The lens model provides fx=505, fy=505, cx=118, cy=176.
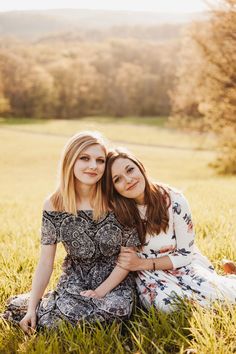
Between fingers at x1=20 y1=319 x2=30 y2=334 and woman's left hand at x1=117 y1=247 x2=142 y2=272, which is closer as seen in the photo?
fingers at x1=20 y1=319 x2=30 y2=334

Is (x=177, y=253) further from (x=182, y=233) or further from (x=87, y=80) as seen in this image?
(x=87, y=80)

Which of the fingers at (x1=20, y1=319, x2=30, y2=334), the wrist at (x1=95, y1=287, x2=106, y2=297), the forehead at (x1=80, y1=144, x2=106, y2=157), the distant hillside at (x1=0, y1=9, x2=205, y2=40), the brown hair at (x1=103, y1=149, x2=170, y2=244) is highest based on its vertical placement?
the distant hillside at (x1=0, y1=9, x2=205, y2=40)

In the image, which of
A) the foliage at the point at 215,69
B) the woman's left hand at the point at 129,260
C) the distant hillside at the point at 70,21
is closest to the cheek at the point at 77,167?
the woman's left hand at the point at 129,260

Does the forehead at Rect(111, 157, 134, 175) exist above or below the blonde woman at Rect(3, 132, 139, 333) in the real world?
above

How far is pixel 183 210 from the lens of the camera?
431 cm

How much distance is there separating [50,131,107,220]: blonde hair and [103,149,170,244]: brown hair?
0.27 ft

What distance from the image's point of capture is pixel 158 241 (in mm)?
4266

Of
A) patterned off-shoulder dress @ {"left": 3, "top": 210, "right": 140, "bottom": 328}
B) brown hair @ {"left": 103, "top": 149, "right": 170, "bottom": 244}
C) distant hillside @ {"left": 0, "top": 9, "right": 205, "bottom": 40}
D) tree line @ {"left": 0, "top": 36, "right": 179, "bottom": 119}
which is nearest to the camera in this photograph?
patterned off-shoulder dress @ {"left": 3, "top": 210, "right": 140, "bottom": 328}

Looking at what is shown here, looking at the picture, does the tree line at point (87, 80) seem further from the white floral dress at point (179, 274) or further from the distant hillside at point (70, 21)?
the white floral dress at point (179, 274)

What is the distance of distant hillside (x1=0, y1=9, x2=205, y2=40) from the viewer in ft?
359

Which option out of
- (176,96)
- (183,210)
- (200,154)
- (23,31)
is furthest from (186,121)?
(23,31)

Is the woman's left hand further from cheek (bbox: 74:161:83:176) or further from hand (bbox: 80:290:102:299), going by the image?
cheek (bbox: 74:161:83:176)

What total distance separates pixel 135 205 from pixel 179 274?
2.23 ft

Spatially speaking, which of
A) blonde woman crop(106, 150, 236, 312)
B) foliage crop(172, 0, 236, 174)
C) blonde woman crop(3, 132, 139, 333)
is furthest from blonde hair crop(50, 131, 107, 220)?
foliage crop(172, 0, 236, 174)
